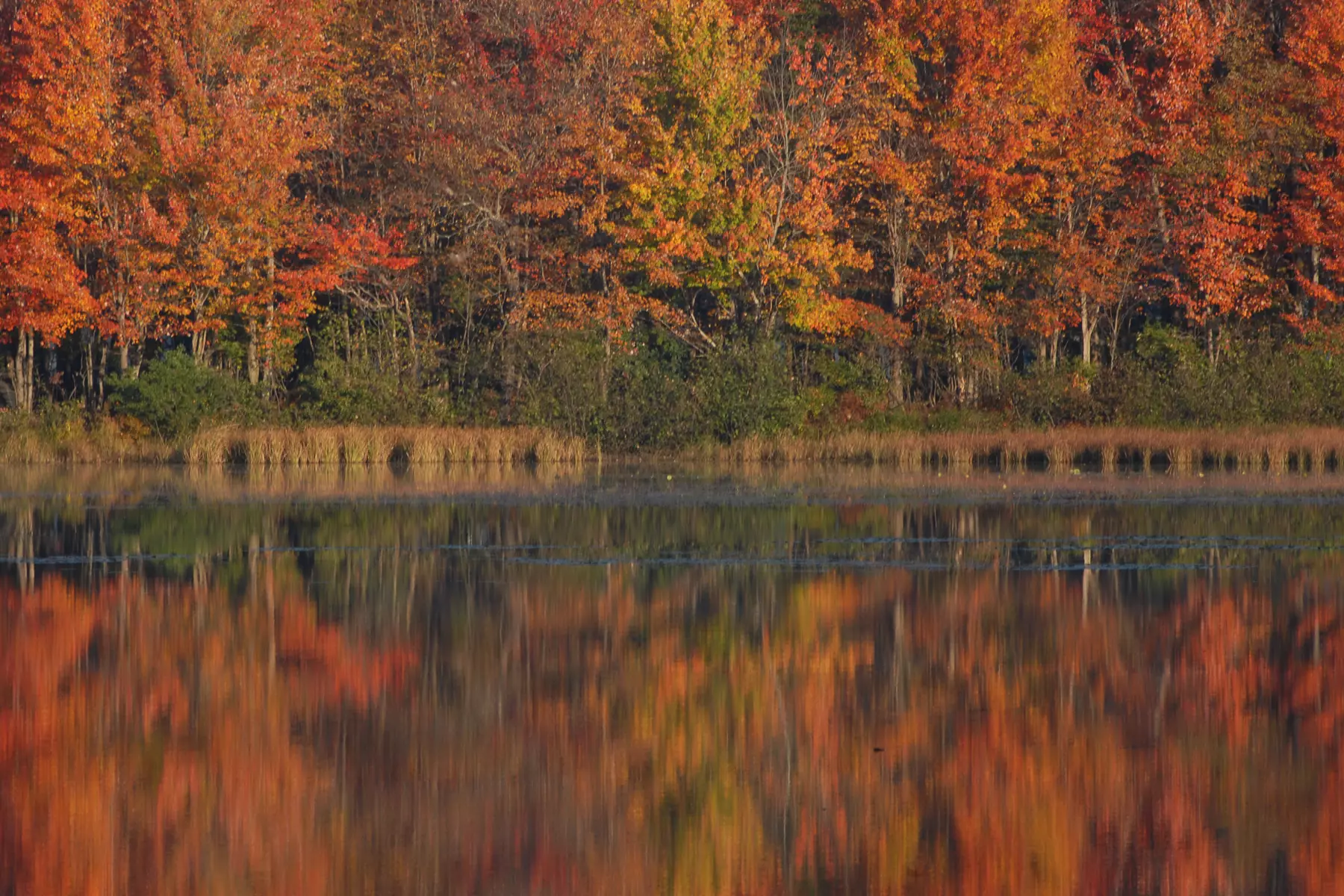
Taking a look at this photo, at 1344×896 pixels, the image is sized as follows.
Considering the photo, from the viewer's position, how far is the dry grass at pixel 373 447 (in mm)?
41688

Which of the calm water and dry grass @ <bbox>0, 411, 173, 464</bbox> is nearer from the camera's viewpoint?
the calm water

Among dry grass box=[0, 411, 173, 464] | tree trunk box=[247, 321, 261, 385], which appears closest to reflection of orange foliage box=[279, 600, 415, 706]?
dry grass box=[0, 411, 173, 464]

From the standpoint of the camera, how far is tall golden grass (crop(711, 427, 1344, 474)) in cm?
3788

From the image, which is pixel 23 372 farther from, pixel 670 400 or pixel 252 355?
pixel 670 400

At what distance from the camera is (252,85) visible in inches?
1762

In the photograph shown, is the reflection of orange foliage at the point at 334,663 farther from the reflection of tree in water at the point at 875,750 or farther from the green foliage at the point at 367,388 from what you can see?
the green foliage at the point at 367,388

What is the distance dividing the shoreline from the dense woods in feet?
4.81

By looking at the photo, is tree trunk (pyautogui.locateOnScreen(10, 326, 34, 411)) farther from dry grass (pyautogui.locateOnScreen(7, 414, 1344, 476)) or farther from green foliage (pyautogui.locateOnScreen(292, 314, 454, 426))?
green foliage (pyautogui.locateOnScreen(292, 314, 454, 426))

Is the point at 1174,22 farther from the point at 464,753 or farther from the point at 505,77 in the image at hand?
the point at 464,753

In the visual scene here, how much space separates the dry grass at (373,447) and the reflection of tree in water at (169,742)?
2376 cm

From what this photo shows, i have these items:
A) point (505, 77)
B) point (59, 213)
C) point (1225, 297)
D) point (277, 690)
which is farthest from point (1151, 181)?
point (277, 690)

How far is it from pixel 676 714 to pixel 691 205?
32.8 meters

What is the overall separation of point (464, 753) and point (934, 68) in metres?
37.5

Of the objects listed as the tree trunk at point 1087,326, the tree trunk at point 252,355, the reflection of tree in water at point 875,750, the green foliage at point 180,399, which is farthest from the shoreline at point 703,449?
the reflection of tree in water at point 875,750
